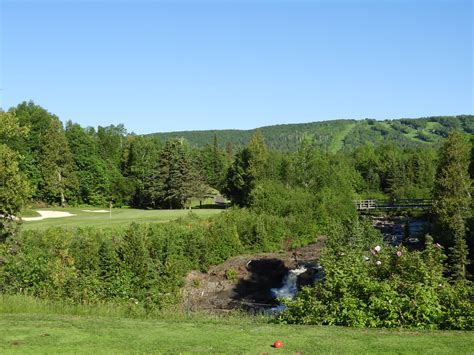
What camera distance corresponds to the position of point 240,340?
789 centimetres

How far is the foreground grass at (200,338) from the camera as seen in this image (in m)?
7.38

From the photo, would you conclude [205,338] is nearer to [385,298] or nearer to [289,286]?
[385,298]

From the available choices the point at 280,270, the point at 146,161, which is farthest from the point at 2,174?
the point at 146,161

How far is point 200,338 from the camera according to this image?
8.00 meters

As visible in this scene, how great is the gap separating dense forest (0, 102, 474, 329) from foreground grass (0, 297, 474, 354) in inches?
48.4

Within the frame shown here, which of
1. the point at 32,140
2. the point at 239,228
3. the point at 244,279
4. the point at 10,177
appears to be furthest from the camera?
the point at 32,140

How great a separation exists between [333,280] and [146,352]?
4.56 m

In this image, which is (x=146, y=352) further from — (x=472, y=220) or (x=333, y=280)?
(x=472, y=220)

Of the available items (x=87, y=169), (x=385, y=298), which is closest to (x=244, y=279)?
(x=385, y=298)

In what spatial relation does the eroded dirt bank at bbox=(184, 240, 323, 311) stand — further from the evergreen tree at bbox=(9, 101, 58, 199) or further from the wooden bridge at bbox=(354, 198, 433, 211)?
the evergreen tree at bbox=(9, 101, 58, 199)

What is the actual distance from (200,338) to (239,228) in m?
29.7

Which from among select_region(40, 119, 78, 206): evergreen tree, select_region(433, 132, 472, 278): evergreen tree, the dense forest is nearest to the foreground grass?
the dense forest

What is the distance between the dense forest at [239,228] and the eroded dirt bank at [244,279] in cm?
101

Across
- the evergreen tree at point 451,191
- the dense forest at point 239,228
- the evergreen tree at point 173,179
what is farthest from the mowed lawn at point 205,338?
the evergreen tree at point 173,179
